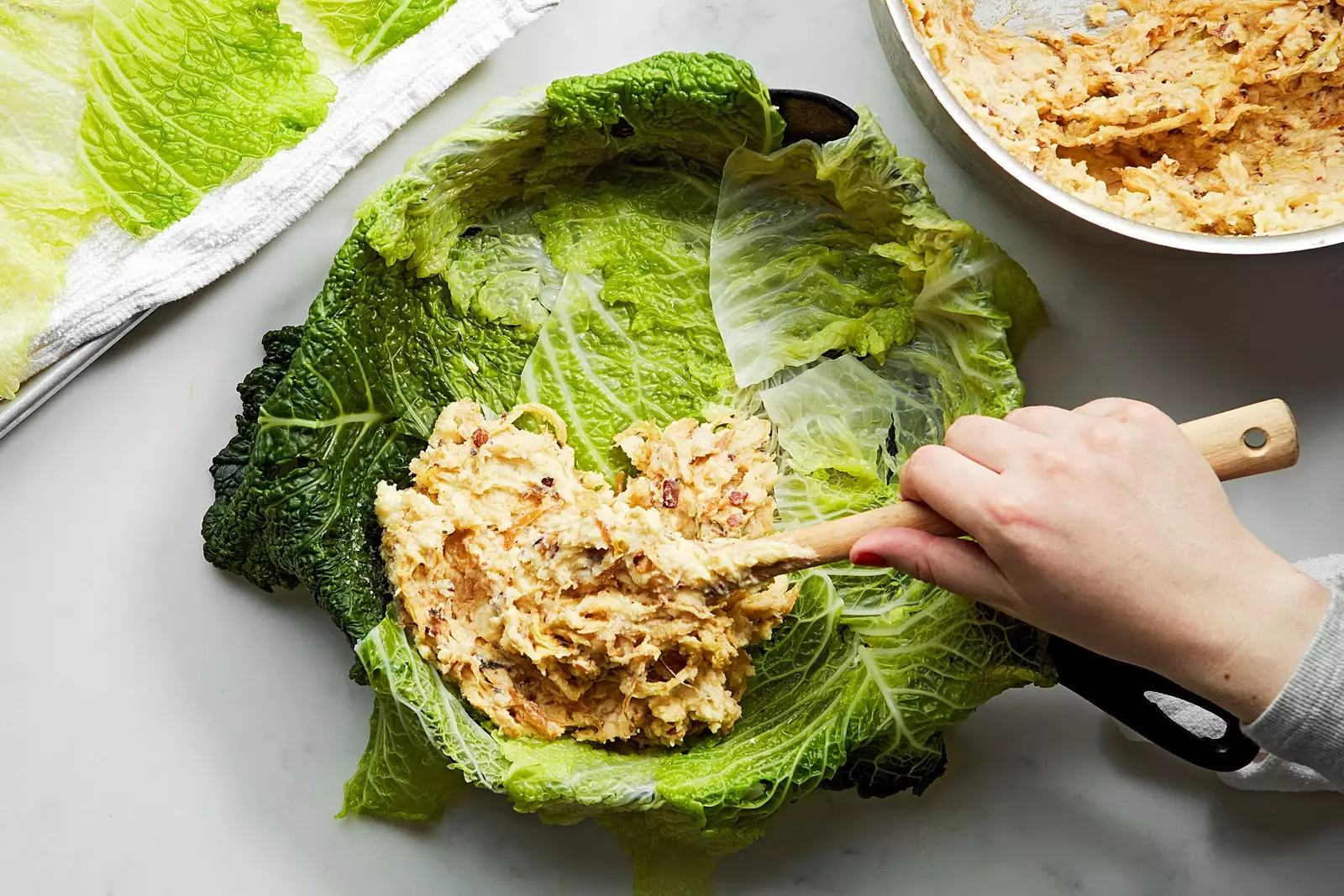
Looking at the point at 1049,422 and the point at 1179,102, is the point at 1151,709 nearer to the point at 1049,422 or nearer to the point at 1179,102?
the point at 1049,422

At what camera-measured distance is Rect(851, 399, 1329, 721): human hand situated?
1398 mm

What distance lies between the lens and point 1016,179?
5.58 feet

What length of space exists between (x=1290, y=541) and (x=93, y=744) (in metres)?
2.38

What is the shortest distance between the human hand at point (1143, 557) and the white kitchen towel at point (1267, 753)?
52 cm

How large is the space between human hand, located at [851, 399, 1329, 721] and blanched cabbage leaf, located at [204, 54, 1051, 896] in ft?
1.00

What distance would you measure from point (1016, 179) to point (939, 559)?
2.12ft

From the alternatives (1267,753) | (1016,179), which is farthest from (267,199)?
(1267,753)

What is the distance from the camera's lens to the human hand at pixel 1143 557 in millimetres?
1398

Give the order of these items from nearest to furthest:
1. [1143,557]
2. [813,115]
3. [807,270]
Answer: [1143,557]
[813,115]
[807,270]

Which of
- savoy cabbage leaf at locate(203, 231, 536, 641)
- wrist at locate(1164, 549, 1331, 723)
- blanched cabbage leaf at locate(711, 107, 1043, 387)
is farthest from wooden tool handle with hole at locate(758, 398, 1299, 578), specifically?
savoy cabbage leaf at locate(203, 231, 536, 641)

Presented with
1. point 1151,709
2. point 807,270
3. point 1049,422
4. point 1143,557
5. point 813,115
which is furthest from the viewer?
point 807,270

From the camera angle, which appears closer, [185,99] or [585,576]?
[585,576]

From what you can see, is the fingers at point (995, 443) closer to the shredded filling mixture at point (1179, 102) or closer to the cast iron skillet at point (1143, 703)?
the cast iron skillet at point (1143, 703)

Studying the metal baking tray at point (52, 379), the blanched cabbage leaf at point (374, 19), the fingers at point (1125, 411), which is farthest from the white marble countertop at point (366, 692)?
the fingers at point (1125, 411)
